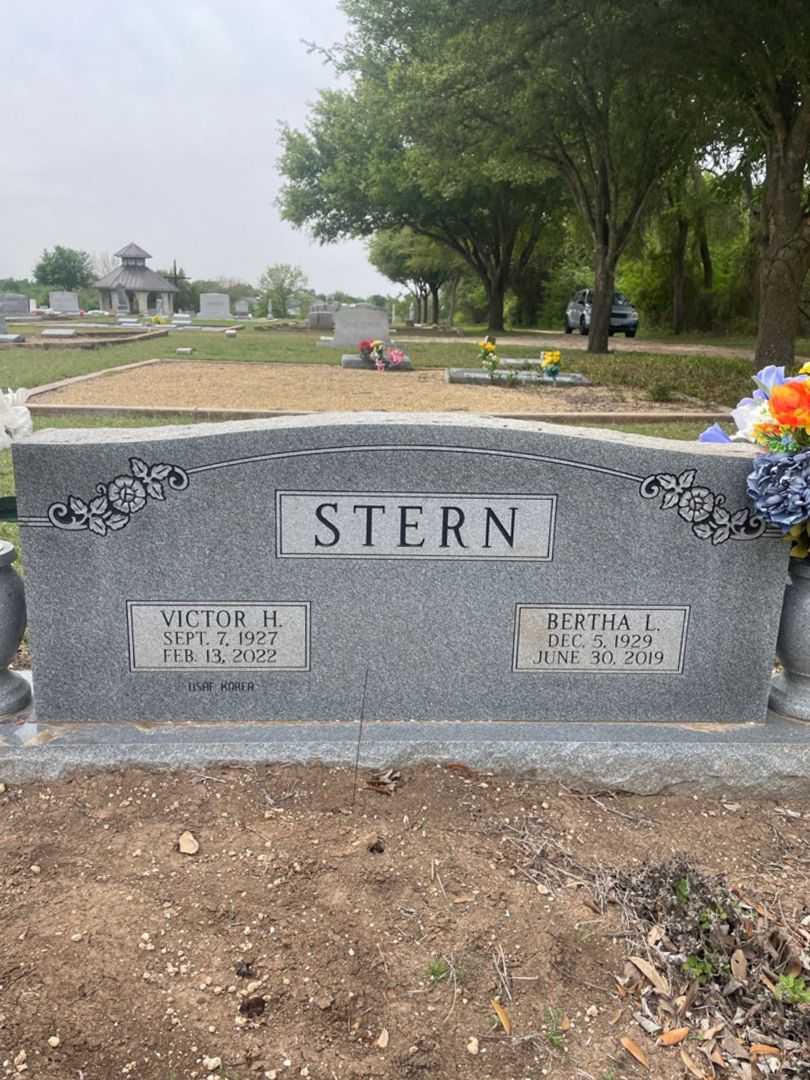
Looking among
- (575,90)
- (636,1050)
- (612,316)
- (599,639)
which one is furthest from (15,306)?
(636,1050)

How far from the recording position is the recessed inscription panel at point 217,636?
294cm

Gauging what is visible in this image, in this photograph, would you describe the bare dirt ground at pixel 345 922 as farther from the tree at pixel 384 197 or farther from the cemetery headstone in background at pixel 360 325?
the tree at pixel 384 197

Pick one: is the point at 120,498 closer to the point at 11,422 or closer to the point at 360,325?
the point at 11,422

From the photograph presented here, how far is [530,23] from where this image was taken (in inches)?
508

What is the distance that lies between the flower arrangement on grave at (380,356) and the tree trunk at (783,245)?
700 centimetres

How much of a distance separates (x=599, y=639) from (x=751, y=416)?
2.98 feet

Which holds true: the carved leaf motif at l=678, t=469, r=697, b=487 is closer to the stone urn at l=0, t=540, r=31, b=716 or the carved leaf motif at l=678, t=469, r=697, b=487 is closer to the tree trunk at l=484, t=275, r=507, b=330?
the stone urn at l=0, t=540, r=31, b=716

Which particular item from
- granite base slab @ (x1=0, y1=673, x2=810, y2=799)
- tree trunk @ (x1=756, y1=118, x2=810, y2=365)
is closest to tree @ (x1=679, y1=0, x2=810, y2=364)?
tree trunk @ (x1=756, y1=118, x2=810, y2=365)

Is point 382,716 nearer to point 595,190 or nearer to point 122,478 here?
point 122,478

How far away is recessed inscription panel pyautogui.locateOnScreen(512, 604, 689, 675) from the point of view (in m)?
3.03

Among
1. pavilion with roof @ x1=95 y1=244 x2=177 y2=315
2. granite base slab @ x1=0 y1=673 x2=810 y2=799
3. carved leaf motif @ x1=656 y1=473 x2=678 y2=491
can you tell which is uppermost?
pavilion with roof @ x1=95 y1=244 x2=177 y2=315

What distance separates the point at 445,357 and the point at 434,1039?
A: 2029 cm

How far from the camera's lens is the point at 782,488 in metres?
2.80

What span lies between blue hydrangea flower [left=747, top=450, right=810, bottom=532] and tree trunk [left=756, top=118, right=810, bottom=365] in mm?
12225
